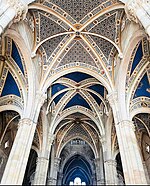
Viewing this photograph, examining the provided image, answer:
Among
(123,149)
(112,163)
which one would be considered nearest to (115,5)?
(123,149)

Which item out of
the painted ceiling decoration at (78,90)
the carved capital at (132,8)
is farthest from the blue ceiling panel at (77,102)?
the carved capital at (132,8)

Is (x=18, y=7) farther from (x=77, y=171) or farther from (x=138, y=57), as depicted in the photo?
(x=77, y=171)

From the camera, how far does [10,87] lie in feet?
36.7

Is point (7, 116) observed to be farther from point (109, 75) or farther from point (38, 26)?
point (109, 75)

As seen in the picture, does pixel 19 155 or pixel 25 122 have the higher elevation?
pixel 25 122

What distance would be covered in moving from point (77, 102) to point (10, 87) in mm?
6806

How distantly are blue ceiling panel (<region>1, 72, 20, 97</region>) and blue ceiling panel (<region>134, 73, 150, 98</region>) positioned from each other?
7.35 meters

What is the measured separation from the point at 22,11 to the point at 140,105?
822cm

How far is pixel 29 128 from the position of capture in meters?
9.23

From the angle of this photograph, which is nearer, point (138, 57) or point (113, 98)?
point (138, 57)

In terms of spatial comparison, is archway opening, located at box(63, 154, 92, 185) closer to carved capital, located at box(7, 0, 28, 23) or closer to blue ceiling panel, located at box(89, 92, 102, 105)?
blue ceiling panel, located at box(89, 92, 102, 105)

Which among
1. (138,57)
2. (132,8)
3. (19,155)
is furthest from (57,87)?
(132,8)

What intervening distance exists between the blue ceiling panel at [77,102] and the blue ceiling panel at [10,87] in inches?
234

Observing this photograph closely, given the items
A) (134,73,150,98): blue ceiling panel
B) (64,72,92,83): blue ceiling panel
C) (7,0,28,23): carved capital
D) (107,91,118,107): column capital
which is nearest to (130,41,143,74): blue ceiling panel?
(134,73,150,98): blue ceiling panel
